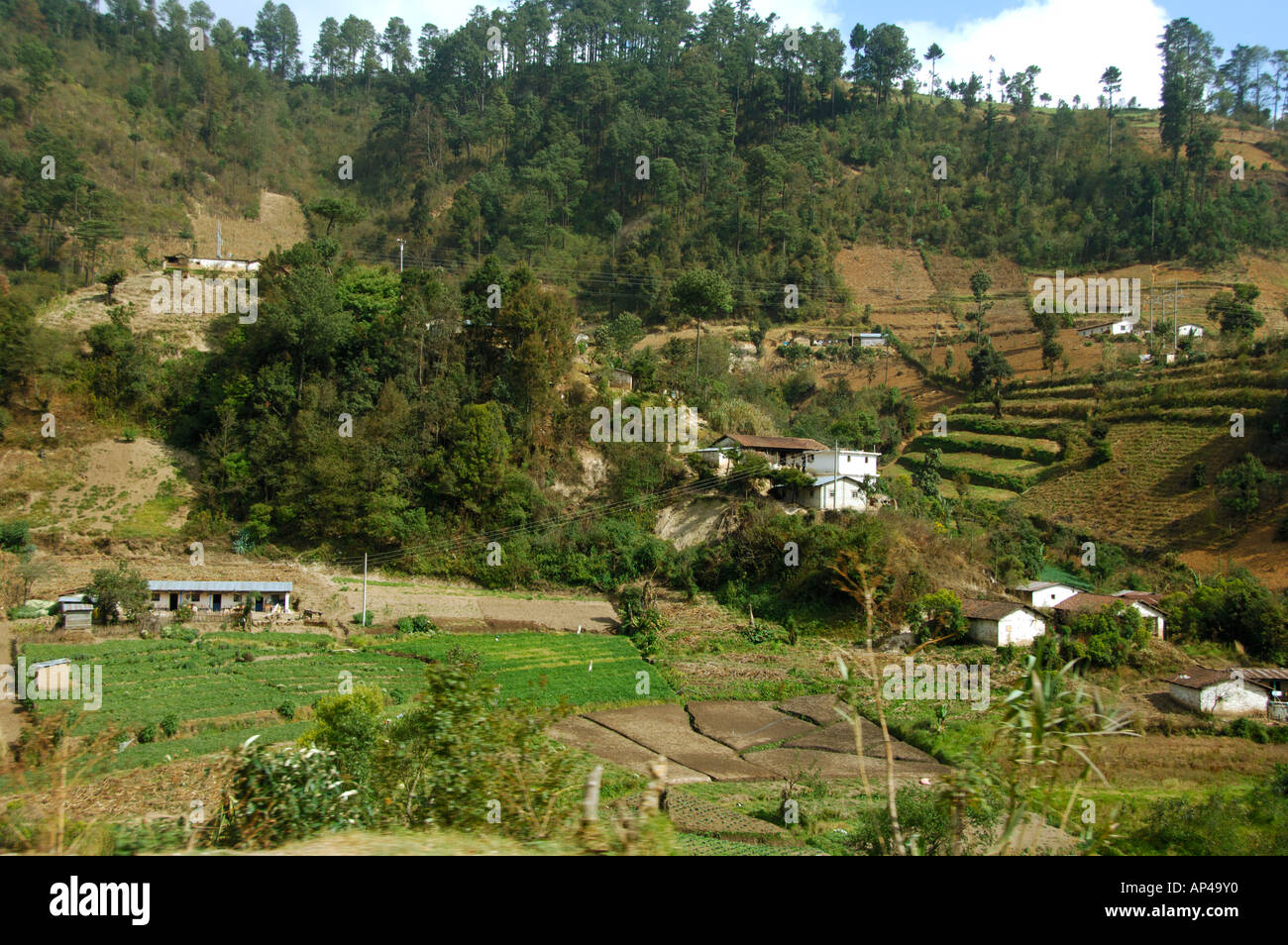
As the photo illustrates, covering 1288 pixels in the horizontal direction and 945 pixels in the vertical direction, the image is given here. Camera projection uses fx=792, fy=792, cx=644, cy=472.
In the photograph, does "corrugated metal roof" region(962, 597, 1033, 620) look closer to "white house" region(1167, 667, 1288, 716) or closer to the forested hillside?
"white house" region(1167, 667, 1288, 716)

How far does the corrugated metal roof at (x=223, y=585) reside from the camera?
23.5 metres

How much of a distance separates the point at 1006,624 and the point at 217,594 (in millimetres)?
23886

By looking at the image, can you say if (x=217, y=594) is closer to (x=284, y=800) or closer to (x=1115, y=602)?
(x=284, y=800)

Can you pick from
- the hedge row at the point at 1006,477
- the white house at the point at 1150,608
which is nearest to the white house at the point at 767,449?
the hedge row at the point at 1006,477

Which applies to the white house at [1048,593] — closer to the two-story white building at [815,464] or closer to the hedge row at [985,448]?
the two-story white building at [815,464]

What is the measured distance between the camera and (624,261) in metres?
48.0

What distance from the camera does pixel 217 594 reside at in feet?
79.4

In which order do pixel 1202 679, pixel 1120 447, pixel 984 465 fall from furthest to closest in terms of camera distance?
pixel 984 465, pixel 1120 447, pixel 1202 679

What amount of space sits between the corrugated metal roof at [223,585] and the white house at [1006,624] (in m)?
21.2

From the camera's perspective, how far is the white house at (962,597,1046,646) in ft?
77.5

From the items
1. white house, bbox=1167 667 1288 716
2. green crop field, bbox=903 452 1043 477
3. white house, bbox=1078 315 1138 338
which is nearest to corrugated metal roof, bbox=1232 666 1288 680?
white house, bbox=1167 667 1288 716

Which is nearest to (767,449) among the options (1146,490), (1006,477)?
(1006,477)

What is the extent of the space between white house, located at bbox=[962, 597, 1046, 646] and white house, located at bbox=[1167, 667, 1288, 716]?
4185 mm
